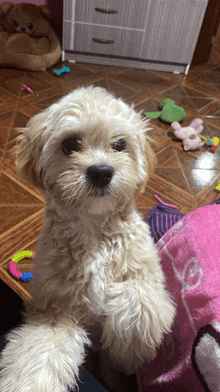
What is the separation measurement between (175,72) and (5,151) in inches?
92.4

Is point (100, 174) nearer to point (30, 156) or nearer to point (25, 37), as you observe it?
point (30, 156)

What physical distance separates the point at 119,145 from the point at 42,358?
54 cm

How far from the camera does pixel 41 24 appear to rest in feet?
10.7

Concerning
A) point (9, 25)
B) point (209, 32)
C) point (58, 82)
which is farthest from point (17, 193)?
point (209, 32)

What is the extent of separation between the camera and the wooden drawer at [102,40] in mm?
3096

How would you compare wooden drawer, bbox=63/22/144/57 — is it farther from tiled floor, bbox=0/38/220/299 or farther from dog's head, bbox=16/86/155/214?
dog's head, bbox=16/86/155/214

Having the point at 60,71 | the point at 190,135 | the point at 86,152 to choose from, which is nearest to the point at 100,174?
the point at 86,152

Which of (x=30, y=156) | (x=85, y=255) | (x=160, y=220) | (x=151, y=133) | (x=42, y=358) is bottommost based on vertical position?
(x=151, y=133)

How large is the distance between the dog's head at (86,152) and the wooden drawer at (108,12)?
2589 millimetres

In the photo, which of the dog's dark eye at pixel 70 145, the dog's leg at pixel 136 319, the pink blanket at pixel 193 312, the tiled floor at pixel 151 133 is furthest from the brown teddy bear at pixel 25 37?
the dog's leg at pixel 136 319

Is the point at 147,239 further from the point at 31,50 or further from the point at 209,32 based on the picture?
the point at 209,32

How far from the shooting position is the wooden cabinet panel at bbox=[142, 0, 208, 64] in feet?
9.93

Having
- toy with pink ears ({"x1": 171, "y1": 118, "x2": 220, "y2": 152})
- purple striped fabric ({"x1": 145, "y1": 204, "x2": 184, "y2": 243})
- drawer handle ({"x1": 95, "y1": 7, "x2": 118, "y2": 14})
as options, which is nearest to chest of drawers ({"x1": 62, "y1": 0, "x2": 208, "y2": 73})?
drawer handle ({"x1": 95, "y1": 7, "x2": 118, "y2": 14})

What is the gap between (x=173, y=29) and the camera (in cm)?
317
